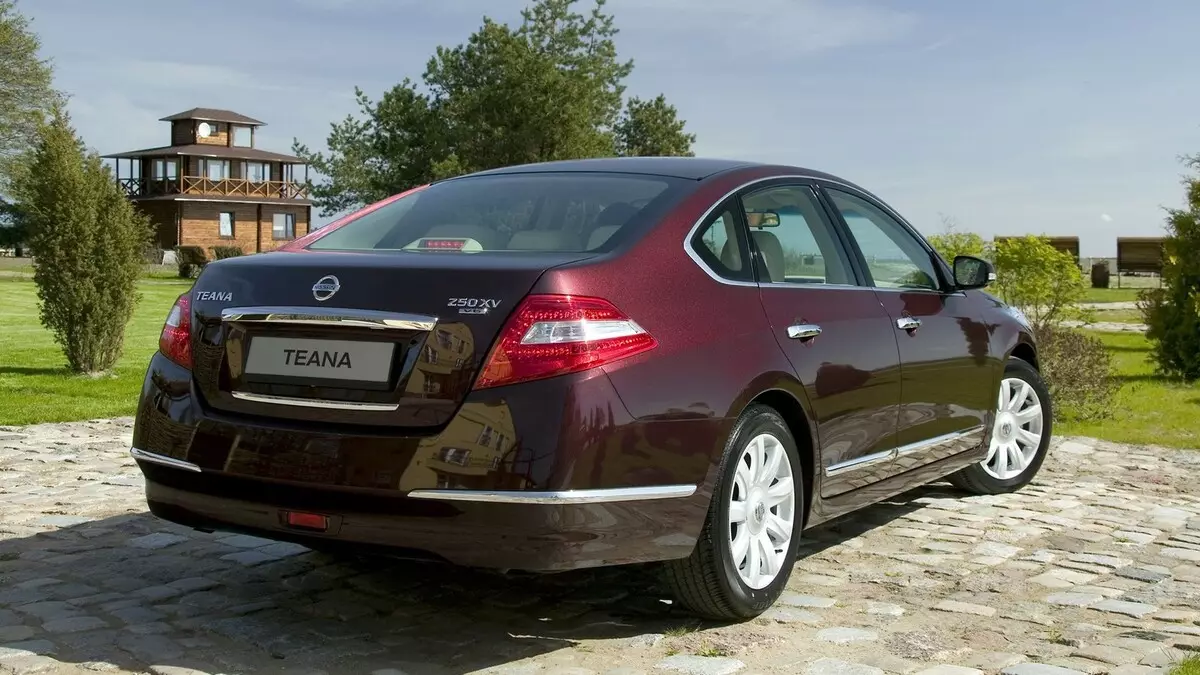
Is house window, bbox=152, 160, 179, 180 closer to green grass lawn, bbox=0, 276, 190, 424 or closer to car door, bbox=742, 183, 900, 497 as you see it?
green grass lawn, bbox=0, 276, 190, 424

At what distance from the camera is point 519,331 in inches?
156

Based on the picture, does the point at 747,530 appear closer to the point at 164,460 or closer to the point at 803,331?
the point at 803,331

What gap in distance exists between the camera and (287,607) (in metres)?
4.95

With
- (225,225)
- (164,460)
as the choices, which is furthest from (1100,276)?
(225,225)

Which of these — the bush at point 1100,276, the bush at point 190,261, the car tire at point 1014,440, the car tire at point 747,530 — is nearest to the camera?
the car tire at point 747,530

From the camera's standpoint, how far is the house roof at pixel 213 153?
75.3 m

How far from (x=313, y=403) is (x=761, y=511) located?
64.7 inches

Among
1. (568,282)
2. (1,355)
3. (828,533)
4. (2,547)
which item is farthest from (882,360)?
(1,355)

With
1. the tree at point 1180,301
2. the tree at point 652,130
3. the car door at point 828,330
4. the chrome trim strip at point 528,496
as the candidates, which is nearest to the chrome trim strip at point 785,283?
the car door at point 828,330

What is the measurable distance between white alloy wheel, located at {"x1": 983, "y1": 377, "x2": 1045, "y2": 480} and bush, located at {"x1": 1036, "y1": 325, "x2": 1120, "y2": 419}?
3.62 meters

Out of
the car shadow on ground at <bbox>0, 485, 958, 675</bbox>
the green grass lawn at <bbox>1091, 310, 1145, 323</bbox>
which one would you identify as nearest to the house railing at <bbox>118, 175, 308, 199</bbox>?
the green grass lawn at <bbox>1091, 310, 1145, 323</bbox>

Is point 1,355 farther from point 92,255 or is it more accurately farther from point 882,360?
point 882,360

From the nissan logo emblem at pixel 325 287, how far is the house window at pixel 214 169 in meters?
75.3

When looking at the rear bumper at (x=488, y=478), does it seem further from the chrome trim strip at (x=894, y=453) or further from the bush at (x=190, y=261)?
the bush at (x=190, y=261)
